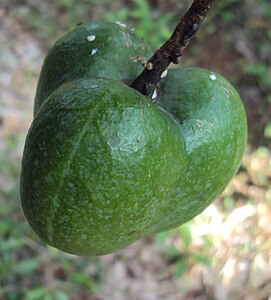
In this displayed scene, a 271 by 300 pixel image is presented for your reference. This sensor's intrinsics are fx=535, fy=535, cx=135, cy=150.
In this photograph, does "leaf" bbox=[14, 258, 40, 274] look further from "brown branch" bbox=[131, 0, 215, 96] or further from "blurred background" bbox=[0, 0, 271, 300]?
"brown branch" bbox=[131, 0, 215, 96]

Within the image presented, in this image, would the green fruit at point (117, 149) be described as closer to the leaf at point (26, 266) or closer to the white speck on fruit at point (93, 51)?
the white speck on fruit at point (93, 51)

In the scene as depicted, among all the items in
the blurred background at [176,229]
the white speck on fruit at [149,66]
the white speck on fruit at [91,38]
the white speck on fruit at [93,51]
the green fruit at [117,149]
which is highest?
the white speck on fruit at [149,66]

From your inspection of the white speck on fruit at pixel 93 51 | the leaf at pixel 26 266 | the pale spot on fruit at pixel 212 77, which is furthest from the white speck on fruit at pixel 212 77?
the leaf at pixel 26 266

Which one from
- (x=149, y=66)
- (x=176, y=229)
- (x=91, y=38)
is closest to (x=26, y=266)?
(x=176, y=229)

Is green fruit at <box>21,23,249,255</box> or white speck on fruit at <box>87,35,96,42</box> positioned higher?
white speck on fruit at <box>87,35,96,42</box>

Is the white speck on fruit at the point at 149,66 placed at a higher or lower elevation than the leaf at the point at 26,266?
higher

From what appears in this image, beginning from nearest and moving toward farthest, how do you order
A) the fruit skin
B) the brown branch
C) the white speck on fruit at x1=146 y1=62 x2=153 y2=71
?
the brown branch → the white speck on fruit at x1=146 y1=62 x2=153 y2=71 → the fruit skin

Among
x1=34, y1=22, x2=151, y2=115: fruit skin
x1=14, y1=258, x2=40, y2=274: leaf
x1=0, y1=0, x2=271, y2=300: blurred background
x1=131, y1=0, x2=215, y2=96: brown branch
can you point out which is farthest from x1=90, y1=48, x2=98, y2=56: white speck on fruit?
x1=14, y1=258, x2=40, y2=274: leaf
